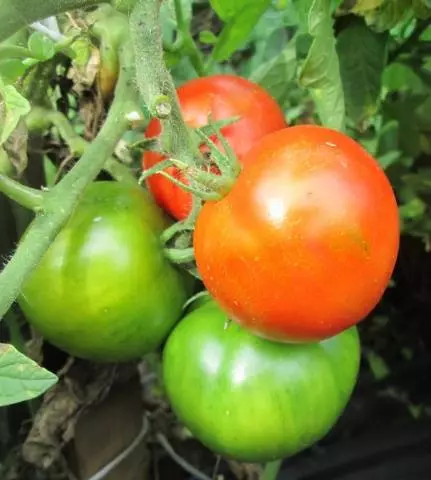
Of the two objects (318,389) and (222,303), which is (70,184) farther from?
(318,389)

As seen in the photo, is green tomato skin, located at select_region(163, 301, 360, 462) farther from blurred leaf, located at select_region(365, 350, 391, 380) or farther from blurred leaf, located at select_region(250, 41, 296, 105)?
blurred leaf, located at select_region(365, 350, 391, 380)

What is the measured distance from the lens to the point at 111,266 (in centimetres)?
65

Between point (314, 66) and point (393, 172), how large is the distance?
1.67 ft

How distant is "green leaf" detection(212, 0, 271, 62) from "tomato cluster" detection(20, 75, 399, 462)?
0.07 meters

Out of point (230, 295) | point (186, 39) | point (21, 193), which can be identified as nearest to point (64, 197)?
point (21, 193)

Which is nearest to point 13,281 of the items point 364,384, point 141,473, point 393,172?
point 141,473

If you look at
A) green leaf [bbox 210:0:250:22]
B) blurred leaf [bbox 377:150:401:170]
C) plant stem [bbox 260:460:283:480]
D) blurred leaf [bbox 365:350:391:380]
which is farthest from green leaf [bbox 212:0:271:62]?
blurred leaf [bbox 365:350:391:380]

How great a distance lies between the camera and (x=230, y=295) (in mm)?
544

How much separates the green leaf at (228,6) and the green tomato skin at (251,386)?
0.25 metres

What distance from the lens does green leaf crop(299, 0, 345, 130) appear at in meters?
0.63

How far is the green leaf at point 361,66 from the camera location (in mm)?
798

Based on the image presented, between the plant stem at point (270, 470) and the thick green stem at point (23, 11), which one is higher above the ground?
the thick green stem at point (23, 11)

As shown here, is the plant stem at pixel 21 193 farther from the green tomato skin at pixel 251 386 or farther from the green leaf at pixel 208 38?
the green leaf at pixel 208 38

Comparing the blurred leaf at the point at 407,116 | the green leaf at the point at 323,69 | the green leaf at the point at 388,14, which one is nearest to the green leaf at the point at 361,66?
the green leaf at the point at 388,14
